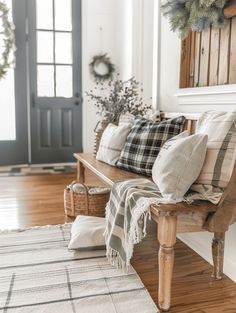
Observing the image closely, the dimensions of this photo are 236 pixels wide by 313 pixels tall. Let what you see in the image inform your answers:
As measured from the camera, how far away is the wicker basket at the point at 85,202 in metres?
2.60

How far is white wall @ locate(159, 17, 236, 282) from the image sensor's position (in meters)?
1.85

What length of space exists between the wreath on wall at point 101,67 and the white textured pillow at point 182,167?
3585mm

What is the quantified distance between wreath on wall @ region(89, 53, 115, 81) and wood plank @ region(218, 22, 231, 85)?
3.10 metres

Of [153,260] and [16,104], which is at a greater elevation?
[16,104]

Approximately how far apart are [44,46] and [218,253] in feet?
12.7

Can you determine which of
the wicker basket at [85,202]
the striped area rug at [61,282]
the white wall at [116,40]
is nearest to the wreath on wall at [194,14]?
the wicker basket at [85,202]

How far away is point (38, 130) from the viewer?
4.77 metres

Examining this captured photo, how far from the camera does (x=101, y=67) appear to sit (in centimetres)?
488

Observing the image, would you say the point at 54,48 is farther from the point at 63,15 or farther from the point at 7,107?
the point at 7,107

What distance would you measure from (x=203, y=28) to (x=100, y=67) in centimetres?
303

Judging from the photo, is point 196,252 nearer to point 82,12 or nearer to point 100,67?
point 100,67

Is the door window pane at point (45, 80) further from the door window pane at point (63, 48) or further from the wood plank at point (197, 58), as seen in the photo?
the wood plank at point (197, 58)

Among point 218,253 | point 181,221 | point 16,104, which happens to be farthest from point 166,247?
point 16,104

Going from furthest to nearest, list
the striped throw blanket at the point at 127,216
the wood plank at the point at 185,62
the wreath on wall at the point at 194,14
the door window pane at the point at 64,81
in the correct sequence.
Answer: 1. the door window pane at the point at 64,81
2. the wood plank at the point at 185,62
3. the wreath on wall at the point at 194,14
4. the striped throw blanket at the point at 127,216
